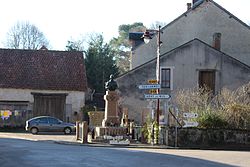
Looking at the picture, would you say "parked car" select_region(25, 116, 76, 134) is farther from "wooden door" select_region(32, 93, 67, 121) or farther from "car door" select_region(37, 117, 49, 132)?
"wooden door" select_region(32, 93, 67, 121)

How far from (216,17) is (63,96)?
15.4 m

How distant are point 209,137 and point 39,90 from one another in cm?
2282

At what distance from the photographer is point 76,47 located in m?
73.8

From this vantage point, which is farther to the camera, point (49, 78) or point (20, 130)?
point (49, 78)

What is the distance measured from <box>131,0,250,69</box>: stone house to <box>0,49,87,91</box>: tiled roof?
9.16 m

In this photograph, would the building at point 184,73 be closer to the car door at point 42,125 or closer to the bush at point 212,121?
the car door at point 42,125

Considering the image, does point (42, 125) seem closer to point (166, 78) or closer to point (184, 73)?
point (166, 78)

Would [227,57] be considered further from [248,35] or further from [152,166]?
[152,166]

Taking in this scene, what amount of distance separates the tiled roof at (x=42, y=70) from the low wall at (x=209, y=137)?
817 inches

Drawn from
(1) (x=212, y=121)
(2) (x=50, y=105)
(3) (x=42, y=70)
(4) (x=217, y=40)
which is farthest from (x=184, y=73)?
(3) (x=42, y=70)

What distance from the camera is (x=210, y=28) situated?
158 ft

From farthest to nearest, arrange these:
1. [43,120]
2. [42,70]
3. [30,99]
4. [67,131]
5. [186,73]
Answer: [42,70], [30,99], [186,73], [67,131], [43,120]

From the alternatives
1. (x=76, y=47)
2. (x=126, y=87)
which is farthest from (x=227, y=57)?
(x=76, y=47)

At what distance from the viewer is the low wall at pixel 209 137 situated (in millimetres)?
29594
